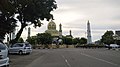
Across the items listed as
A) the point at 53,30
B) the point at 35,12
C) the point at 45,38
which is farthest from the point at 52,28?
the point at 35,12

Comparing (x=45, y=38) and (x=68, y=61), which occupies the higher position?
(x=45, y=38)

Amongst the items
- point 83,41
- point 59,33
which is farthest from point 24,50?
point 83,41

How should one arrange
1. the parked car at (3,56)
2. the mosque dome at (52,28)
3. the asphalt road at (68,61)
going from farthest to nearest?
the mosque dome at (52,28), the asphalt road at (68,61), the parked car at (3,56)

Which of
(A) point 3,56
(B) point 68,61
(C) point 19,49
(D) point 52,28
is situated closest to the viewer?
(A) point 3,56

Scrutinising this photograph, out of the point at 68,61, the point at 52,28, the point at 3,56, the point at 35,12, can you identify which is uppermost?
the point at 52,28

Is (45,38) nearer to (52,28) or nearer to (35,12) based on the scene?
(52,28)

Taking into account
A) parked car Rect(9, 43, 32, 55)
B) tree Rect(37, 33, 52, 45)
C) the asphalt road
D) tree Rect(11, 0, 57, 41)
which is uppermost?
tree Rect(11, 0, 57, 41)

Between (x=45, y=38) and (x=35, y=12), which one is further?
(x=45, y=38)

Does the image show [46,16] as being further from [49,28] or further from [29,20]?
[49,28]

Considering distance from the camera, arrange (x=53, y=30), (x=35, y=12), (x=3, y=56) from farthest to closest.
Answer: (x=53, y=30) < (x=35, y=12) < (x=3, y=56)

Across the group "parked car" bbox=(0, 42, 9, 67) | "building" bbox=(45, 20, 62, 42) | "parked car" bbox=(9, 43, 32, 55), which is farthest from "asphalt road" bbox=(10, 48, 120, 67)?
"building" bbox=(45, 20, 62, 42)

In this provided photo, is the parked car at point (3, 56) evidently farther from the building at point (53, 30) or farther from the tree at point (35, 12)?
the building at point (53, 30)

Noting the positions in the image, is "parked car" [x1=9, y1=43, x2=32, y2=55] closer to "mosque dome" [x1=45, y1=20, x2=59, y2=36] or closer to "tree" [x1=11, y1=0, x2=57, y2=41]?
"tree" [x1=11, y1=0, x2=57, y2=41]

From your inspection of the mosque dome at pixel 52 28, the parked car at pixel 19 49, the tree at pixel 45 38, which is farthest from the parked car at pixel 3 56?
the mosque dome at pixel 52 28
